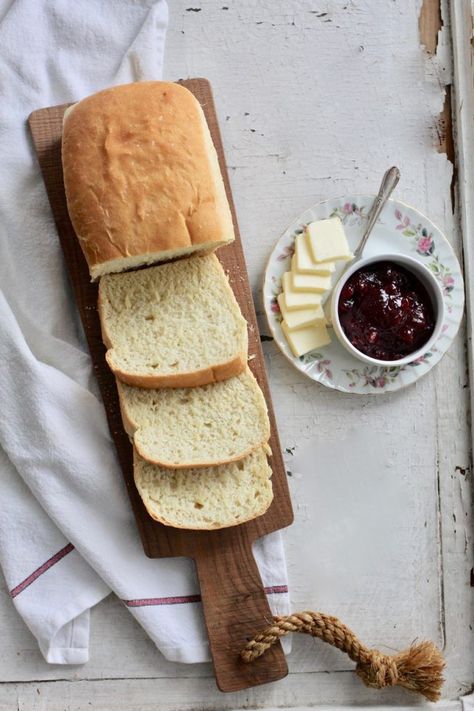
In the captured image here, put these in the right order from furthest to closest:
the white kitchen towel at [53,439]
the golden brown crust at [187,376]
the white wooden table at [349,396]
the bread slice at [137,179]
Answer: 1. the white wooden table at [349,396]
2. the white kitchen towel at [53,439]
3. the golden brown crust at [187,376]
4. the bread slice at [137,179]

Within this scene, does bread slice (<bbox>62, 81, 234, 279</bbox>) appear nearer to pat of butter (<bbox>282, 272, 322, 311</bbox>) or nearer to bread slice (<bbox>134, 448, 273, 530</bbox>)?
pat of butter (<bbox>282, 272, 322, 311</bbox>)

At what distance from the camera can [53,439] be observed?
271 centimetres

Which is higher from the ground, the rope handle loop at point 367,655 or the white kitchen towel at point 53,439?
the white kitchen towel at point 53,439

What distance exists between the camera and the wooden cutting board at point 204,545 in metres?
2.76

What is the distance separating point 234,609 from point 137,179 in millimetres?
1443

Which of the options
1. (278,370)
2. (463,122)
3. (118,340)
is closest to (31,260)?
(118,340)

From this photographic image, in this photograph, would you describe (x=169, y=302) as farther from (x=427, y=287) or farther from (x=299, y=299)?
(x=427, y=287)

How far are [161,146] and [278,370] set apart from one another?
88 cm

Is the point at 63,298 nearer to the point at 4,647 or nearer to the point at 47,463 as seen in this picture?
the point at 47,463

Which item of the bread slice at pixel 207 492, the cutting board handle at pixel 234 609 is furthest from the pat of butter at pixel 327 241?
the cutting board handle at pixel 234 609

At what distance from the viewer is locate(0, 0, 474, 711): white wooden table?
2918 millimetres

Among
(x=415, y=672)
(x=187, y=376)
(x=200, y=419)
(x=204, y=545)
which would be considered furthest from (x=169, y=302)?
(x=415, y=672)

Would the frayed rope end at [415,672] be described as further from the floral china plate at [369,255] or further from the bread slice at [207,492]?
the floral china plate at [369,255]

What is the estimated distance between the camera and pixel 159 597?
2.79 m
